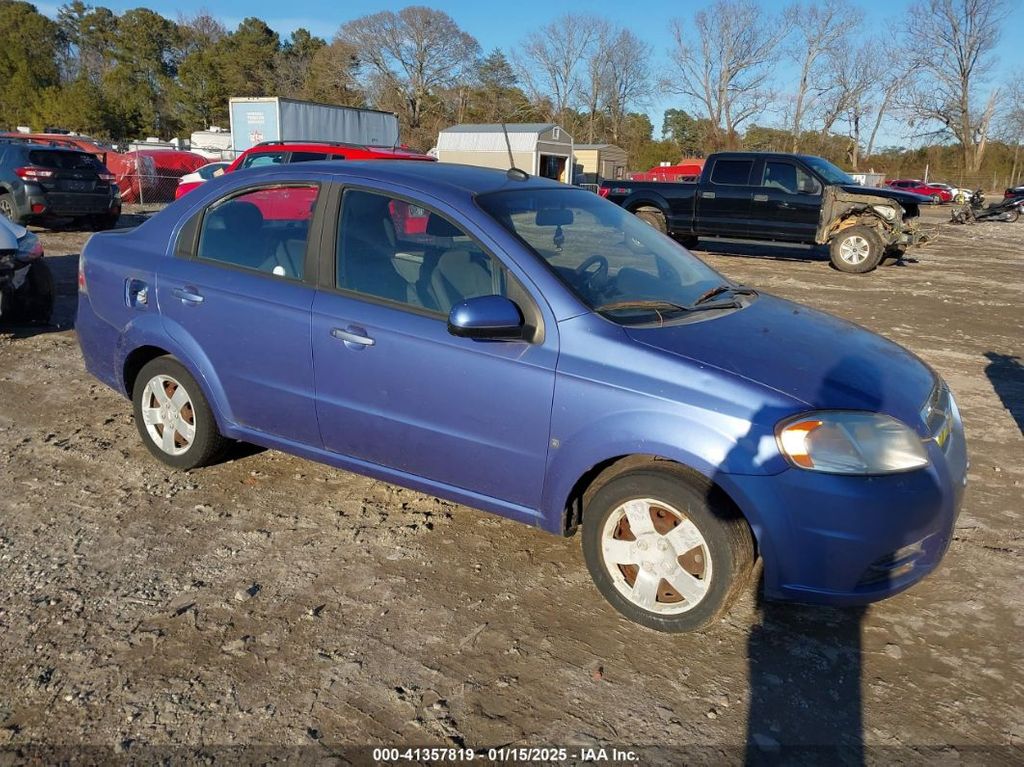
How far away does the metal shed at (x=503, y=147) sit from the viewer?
117 ft

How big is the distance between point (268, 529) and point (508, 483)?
131 centimetres

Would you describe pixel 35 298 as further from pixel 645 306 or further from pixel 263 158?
pixel 263 158

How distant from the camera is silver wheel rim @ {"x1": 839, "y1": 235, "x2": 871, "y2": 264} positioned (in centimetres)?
1335

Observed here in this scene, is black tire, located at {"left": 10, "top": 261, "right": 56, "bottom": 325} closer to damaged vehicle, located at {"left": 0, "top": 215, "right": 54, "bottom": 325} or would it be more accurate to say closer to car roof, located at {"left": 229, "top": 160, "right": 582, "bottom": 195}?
damaged vehicle, located at {"left": 0, "top": 215, "right": 54, "bottom": 325}

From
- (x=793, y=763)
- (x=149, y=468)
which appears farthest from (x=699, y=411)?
(x=149, y=468)

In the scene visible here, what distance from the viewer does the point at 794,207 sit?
13.7 meters

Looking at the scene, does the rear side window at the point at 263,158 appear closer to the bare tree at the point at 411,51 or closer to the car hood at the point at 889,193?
the car hood at the point at 889,193

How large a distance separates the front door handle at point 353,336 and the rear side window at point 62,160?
42.9 feet

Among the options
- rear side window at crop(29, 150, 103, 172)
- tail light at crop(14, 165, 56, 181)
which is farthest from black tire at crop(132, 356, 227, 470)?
rear side window at crop(29, 150, 103, 172)

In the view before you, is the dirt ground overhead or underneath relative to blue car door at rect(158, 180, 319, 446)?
underneath

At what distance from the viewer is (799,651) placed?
9.64 ft

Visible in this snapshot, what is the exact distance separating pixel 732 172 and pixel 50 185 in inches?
477

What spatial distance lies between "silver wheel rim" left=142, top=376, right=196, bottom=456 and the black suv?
451 inches

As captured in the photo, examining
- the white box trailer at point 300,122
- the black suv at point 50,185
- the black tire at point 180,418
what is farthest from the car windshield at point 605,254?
the white box trailer at point 300,122
